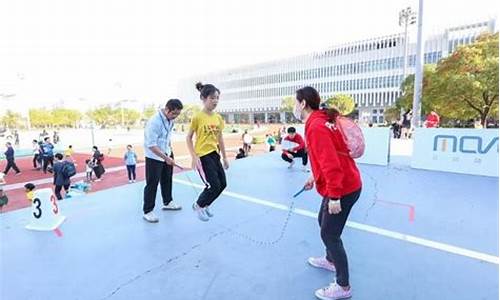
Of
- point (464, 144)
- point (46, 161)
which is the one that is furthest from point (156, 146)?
point (46, 161)

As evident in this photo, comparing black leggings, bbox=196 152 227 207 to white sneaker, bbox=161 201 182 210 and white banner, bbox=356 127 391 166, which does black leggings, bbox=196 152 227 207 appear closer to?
white sneaker, bbox=161 201 182 210

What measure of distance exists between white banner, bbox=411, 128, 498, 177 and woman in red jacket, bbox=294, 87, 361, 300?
5.88 metres

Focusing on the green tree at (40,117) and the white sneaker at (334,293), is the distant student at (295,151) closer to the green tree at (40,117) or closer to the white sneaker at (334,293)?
the white sneaker at (334,293)

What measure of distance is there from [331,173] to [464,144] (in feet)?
20.3

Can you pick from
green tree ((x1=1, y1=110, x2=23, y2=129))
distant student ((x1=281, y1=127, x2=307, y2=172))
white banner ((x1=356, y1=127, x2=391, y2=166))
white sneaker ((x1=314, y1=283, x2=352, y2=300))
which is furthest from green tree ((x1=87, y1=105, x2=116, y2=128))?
white sneaker ((x1=314, y1=283, x2=352, y2=300))

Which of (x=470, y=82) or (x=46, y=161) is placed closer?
(x=470, y=82)

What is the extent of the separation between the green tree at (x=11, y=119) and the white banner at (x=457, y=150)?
196 feet

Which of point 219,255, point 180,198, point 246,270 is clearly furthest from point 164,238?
point 180,198

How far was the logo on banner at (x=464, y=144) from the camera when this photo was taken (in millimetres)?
6133

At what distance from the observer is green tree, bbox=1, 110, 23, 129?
48763 mm

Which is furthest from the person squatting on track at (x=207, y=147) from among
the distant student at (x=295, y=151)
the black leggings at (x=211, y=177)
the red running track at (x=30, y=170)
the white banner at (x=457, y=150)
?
the red running track at (x=30, y=170)

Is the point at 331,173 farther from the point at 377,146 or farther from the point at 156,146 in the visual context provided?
the point at 377,146

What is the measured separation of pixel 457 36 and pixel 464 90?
3490 cm

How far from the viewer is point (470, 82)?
44.9 feet
